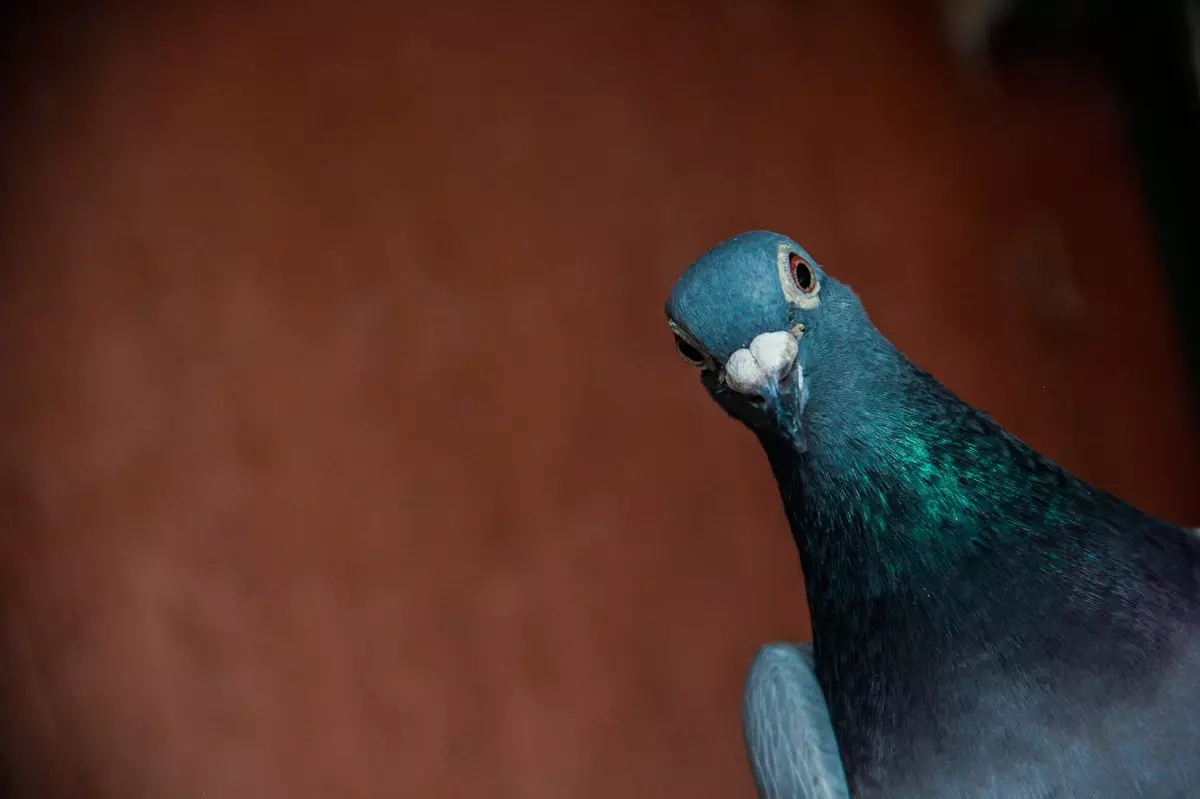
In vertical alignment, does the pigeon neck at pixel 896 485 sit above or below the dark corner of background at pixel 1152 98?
below

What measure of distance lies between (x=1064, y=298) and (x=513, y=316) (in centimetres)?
195

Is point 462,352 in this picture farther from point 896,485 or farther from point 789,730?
point 896,485

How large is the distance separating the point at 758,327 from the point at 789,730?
0.63m

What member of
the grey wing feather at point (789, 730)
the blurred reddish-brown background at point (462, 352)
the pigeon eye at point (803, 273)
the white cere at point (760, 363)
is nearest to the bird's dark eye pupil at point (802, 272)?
the pigeon eye at point (803, 273)

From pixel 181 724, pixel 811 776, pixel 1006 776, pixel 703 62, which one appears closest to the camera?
pixel 1006 776

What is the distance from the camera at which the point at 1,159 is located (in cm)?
282

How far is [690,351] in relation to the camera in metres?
1.40

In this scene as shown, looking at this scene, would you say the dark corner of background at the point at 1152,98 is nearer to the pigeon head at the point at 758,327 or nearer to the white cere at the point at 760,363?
the pigeon head at the point at 758,327

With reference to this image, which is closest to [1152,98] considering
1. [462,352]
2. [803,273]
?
[462,352]

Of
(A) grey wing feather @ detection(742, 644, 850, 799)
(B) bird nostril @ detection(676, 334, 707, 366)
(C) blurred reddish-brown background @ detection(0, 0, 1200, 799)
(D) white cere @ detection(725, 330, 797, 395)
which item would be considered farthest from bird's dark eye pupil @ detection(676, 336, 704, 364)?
(C) blurred reddish-brown background @ detection(0, 0, 1200, 799)

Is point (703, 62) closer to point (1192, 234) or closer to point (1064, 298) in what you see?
point (1064, 298)

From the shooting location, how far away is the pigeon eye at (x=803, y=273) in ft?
4.54

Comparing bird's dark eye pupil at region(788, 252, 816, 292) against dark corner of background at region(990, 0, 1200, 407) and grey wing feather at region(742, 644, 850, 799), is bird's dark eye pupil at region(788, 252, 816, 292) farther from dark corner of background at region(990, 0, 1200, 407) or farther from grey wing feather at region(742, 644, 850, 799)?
dark corner of background at region(990, 0, 1200, 407)

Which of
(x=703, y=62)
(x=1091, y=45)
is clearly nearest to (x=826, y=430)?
(x=703, y=62)
